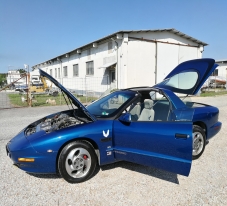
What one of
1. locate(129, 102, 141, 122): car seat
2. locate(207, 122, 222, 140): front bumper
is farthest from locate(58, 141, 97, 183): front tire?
locate(207, 122, 222, 140): front bumper

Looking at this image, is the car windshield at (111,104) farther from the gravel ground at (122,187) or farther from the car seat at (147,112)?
the gravel ground at (122,187)

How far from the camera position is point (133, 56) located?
47.4 feet

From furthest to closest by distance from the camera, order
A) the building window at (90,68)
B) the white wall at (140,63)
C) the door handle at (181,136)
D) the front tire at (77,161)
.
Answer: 1. the building window at (90,68)
2. the white wall at (140,63)
3. the front tire at (77,161)
4. the door handle at (181,136)

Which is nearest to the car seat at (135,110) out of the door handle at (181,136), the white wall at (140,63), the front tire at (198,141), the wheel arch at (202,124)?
the door handle at (181,136)

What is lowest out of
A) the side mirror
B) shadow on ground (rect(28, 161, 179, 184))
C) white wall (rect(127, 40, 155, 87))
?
shadow on ground (rect(28, 161, 179, 184))

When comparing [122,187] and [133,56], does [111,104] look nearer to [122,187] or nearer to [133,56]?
[122,187]

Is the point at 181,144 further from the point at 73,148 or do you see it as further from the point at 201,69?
the point at 201,69

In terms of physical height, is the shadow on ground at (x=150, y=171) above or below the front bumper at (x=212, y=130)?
below

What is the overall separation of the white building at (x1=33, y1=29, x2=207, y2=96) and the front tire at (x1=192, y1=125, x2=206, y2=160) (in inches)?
414

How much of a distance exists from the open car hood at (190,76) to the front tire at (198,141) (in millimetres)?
775

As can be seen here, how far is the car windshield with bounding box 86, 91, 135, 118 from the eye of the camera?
3445 millimetres

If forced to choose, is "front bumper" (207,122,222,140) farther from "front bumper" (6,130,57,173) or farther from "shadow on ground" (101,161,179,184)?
"front bumper" (6,130,57,173)

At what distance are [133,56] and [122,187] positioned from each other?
12637 millimetres

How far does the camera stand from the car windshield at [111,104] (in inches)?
136
